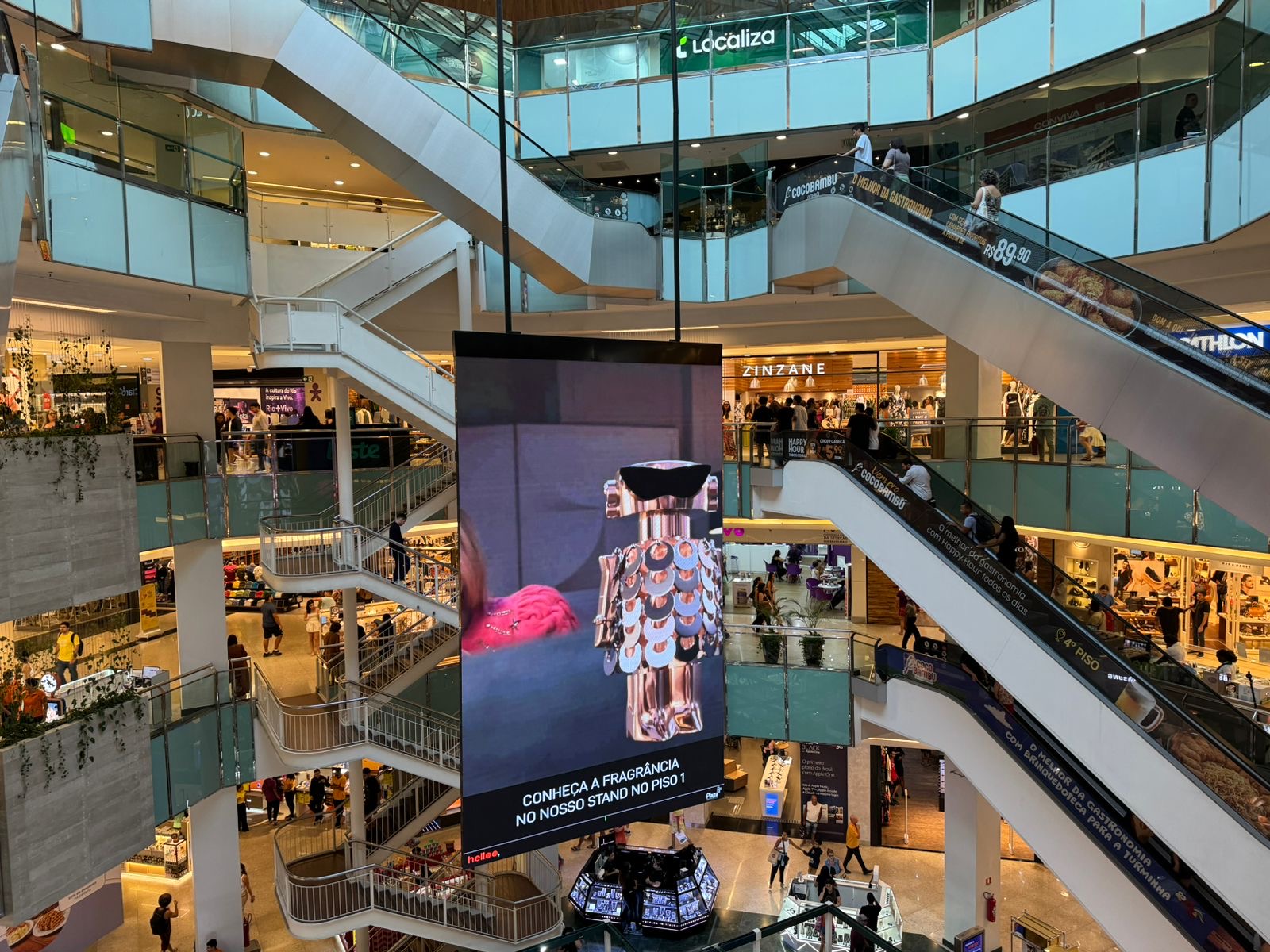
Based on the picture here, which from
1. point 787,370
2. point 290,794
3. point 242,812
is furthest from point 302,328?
point 787,370

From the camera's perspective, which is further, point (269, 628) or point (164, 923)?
point (269, 628)

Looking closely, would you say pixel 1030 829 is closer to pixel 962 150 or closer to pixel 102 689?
pixel 962 150

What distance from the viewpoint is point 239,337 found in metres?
12.7

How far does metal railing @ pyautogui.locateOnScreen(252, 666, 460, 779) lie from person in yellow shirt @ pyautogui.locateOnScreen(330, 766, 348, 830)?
5.67 m

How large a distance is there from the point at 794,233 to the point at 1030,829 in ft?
26.6

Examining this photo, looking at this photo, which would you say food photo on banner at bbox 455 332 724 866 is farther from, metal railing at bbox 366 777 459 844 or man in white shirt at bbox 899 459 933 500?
metal railing at bbox 366 777 459 844

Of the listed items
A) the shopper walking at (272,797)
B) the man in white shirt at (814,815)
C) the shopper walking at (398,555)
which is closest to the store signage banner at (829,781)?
the man in white shirt at (814,815)

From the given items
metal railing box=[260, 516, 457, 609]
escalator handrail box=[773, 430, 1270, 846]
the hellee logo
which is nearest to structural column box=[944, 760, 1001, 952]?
escalator handrail box=[773, 430, 1270, 846]

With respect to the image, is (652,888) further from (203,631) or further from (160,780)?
(203,631)

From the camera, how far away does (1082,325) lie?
7.70 m

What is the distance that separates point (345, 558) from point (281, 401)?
9.72m

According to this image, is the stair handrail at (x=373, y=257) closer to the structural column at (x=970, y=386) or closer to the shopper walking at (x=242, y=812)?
the structural column at (x=970, y=386)

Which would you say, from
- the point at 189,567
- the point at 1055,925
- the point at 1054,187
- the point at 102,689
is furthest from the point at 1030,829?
the point at 189,567

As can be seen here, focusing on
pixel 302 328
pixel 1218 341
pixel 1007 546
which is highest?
pixel 302 328
